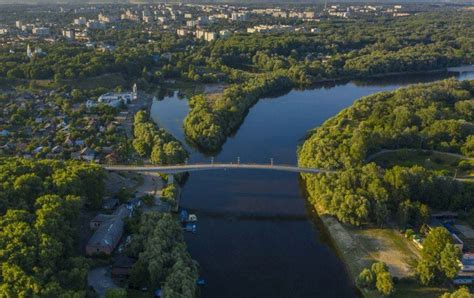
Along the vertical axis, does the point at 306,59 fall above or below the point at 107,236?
above

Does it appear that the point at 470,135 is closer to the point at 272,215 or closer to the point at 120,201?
the point at 272,215

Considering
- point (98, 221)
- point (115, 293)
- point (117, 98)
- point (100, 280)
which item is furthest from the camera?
point (117, 98)

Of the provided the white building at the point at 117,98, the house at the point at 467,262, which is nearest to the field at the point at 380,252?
the house at the point at 467,262

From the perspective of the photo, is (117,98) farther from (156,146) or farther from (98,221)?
(98,221)

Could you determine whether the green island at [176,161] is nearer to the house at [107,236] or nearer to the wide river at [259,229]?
the house at [107,236]

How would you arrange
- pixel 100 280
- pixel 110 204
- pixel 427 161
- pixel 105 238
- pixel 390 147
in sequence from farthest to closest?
1. pixel 390 147
2. pixel 427 161
3. pixel 110 204
4. pixel 105 238
5. pixel 100 280

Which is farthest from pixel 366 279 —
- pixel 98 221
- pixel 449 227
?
pixel 98 221
